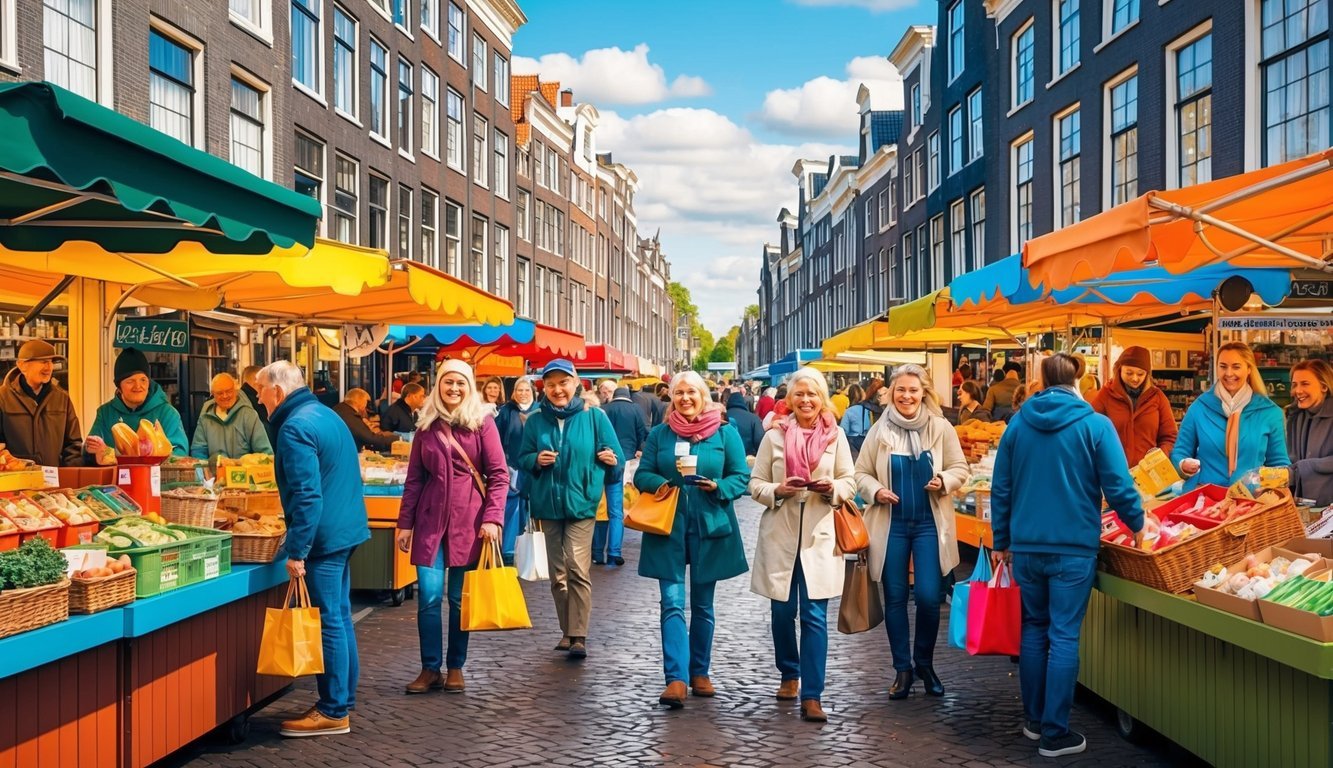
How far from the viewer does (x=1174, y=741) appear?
521cm

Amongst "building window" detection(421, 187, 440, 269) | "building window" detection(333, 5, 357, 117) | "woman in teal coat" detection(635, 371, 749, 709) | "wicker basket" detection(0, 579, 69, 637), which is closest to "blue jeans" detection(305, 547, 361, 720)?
"wicker basket" detection(0, 579, 69, 637)

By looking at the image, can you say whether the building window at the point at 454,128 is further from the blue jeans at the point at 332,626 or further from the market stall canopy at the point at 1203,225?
the blue jeans at the point at 332,626

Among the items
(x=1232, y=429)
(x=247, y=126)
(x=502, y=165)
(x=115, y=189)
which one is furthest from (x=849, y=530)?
(x=502, y=165)

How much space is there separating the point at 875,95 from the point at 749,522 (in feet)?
102

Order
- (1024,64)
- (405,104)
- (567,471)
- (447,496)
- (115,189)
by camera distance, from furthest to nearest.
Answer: (405,104), (1024,64), (567,471), (447,496), (115,189)

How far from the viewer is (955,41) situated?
94.0 feet

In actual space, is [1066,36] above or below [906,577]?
above

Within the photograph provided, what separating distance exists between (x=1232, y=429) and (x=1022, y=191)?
17.0m

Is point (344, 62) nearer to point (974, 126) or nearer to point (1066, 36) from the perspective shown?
point (1066, 36)

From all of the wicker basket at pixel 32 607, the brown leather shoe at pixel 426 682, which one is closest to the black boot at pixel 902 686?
the brown leather shoe at pixel 426 682

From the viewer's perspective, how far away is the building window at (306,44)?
64.8 feet

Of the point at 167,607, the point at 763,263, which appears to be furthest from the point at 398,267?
the point at 763,263

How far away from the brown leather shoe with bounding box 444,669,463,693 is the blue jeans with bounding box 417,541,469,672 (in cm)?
3

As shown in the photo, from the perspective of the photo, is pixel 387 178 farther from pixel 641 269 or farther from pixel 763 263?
pixel 763 263
